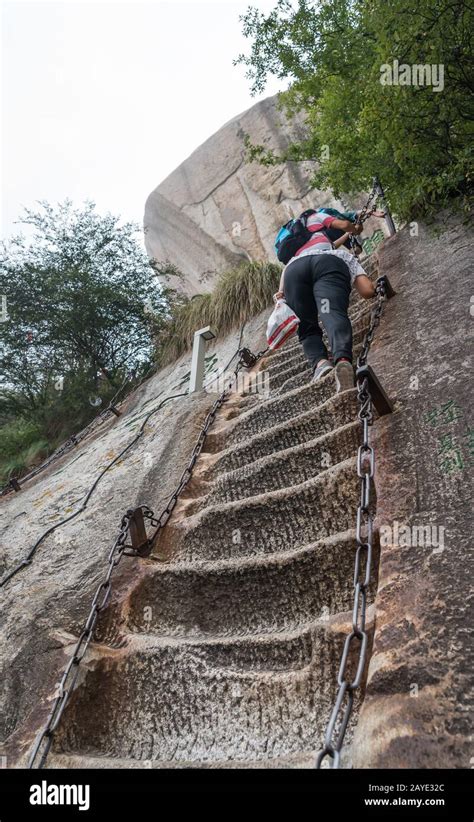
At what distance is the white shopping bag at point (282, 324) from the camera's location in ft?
15.0

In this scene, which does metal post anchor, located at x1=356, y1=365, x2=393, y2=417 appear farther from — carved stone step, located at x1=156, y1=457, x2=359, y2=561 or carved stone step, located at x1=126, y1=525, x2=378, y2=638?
carved stone step, located at x1=126, y1=525, x2=378, y2=638

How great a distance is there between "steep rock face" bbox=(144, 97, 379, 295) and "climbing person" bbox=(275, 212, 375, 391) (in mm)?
9996

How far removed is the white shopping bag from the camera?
15.0 ft

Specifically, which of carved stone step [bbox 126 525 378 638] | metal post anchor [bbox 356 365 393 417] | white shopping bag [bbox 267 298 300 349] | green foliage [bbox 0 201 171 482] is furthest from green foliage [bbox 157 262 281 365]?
carved stone step [bbox 126 525 378 638]

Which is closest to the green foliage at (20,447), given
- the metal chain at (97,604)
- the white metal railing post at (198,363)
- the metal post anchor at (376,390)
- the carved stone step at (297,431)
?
the white metal railing post at (198,363)

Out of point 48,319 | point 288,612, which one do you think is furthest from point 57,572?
point 48,319

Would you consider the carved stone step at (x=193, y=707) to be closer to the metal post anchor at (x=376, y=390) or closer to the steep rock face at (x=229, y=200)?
the metal post anchor at (x=376, y=390)

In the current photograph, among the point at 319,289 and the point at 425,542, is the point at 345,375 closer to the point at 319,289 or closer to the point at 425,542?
the point at 319,289

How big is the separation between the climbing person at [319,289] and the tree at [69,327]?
235 inches

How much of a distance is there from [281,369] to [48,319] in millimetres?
5514

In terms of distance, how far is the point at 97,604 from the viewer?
3129mm

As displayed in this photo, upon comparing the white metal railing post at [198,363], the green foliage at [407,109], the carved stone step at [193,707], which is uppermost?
the green foliage at [407,109]

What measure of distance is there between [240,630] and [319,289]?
97.4 inches

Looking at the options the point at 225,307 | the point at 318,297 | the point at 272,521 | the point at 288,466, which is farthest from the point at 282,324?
the point at 225,307
